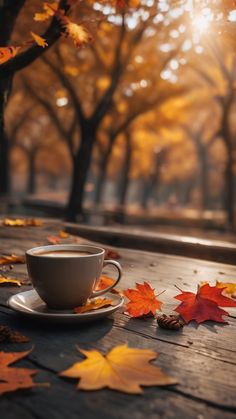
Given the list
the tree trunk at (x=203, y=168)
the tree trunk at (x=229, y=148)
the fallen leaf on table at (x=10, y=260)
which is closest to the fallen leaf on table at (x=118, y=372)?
the fallen leaf on table at (x=10, y=260)

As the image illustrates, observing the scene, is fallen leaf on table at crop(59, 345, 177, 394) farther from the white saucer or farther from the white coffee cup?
the white coffee cup

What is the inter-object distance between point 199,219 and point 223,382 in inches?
617

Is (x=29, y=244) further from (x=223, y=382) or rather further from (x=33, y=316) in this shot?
(x=223, y=382)

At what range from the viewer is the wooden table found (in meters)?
0.97

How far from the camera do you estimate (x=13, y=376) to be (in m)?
1.10

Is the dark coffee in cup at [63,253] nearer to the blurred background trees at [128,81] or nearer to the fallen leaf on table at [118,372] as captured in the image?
the fallen leaf on table at [118,372]

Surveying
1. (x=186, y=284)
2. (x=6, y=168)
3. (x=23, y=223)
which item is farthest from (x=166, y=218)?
(x=186, y=284)

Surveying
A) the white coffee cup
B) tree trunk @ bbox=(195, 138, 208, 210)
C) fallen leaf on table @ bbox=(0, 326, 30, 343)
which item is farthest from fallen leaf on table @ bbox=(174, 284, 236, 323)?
tree trunk @ bbox=(195, 138, 208, 210)

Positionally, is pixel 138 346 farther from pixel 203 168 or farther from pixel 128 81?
pixel 203 168

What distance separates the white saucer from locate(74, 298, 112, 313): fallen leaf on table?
15mm

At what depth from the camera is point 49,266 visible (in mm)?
1490

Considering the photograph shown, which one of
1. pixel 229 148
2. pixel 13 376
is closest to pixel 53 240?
pixel 13 376

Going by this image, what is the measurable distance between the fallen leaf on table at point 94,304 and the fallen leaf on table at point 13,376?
0.35 m

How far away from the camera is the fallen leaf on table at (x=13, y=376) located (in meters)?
1.05
